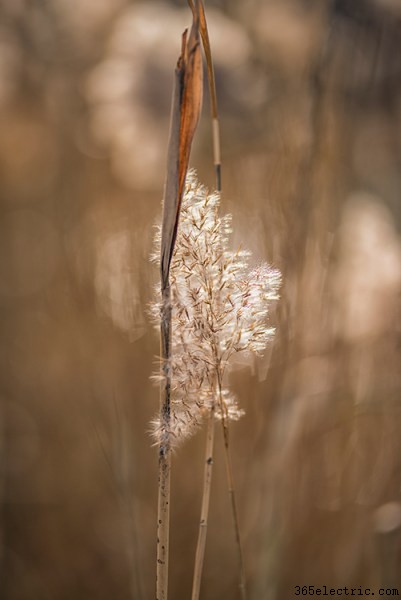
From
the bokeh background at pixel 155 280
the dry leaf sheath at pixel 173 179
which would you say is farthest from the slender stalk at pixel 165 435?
the bokeh background at pixel 155 280

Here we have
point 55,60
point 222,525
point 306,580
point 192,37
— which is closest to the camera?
point 192,37

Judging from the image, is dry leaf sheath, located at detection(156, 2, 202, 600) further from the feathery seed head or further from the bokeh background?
the bokeh background

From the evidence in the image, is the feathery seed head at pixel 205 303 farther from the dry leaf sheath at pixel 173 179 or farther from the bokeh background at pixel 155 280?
the bokeh background at pixel 155 280

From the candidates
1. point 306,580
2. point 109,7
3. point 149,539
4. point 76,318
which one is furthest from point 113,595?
point 109,7

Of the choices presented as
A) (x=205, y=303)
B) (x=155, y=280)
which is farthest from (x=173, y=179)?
(x=155, y=280)

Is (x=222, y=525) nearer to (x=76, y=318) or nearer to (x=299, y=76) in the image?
(x=76, y=318)

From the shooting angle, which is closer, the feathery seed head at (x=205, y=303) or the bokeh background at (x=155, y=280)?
the feathery seed head at (x=205, y=303)
